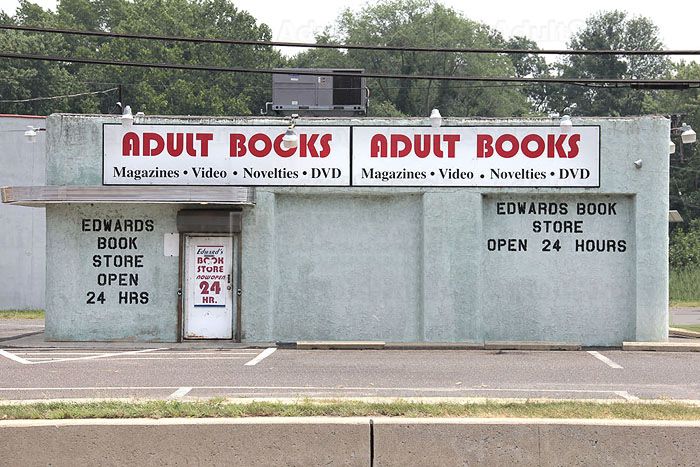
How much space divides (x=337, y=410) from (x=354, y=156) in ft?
36.0

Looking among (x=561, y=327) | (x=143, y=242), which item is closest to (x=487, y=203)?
(x=561, y=327)

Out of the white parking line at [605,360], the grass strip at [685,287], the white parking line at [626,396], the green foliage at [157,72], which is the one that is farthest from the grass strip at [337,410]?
the green foliage at [157,72]

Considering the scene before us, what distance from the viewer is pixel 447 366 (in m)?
15.9

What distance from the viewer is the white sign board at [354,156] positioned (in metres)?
19.7

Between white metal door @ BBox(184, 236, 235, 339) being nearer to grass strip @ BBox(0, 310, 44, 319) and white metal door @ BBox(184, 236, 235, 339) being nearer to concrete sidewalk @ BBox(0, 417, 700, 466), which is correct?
concrete sidewalk @ BBox(0, 417, 700, 466)

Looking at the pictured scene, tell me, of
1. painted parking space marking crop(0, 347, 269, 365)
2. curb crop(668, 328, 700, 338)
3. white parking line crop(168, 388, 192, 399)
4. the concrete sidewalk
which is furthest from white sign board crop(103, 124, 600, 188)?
the concrete sidewalk

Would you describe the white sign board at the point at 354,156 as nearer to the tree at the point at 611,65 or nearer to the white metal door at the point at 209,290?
the white metal door at the point at 209,290

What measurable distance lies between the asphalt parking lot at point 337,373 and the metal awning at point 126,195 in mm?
2657

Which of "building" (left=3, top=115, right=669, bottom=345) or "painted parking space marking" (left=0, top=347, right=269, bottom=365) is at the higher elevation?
"building" (left=3, top=115, right=669, bottom=345)

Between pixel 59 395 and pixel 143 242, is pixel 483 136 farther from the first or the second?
pixel 59 395

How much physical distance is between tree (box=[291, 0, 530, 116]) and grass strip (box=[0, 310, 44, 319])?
36352mm

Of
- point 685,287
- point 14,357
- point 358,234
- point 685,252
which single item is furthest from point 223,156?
point 685,252

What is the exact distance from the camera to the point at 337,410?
9.24m

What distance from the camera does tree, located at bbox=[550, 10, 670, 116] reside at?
77.4m
